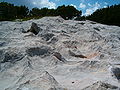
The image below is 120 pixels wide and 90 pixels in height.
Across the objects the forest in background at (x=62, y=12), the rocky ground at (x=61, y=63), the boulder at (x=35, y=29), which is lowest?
the rocky ground at (x=61, y=63)

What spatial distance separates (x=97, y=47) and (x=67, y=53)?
1.08 meters

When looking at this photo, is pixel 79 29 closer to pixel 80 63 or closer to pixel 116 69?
pixel 80 63

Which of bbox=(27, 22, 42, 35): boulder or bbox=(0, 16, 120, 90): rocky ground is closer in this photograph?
bbox=(0, 16, 120, 90): rocky ground

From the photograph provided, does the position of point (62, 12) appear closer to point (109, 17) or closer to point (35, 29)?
point (109, 17)

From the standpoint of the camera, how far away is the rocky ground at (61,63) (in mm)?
3299

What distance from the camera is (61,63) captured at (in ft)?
15.8

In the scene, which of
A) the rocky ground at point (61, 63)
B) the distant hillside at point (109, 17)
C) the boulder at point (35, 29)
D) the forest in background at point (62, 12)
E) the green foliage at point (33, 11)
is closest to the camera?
the rocky ground at point (61, 63)

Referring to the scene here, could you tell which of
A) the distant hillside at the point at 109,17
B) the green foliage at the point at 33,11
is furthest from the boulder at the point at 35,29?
the green foliage at the point at 33,11

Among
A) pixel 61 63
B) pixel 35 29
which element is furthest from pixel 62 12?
pixel 61 63

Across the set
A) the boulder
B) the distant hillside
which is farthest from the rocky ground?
the distant hillside

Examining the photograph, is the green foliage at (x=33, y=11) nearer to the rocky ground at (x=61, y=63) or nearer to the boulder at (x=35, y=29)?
the boulder at (x=35, y=29)

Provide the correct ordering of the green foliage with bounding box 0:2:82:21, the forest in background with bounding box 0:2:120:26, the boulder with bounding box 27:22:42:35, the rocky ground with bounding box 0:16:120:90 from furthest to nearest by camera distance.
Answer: the green foliage with bounding box 0:2:82:21, the forest in background with bounding box 0:2:120:26, the boulder with bounding box 27:22:42:35, the rocky ground with bounding box 0:16:120:90

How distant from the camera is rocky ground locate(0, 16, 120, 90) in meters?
3.30

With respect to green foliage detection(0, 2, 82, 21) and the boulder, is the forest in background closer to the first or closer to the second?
green foliage detection(0, 2, 82, 21)
